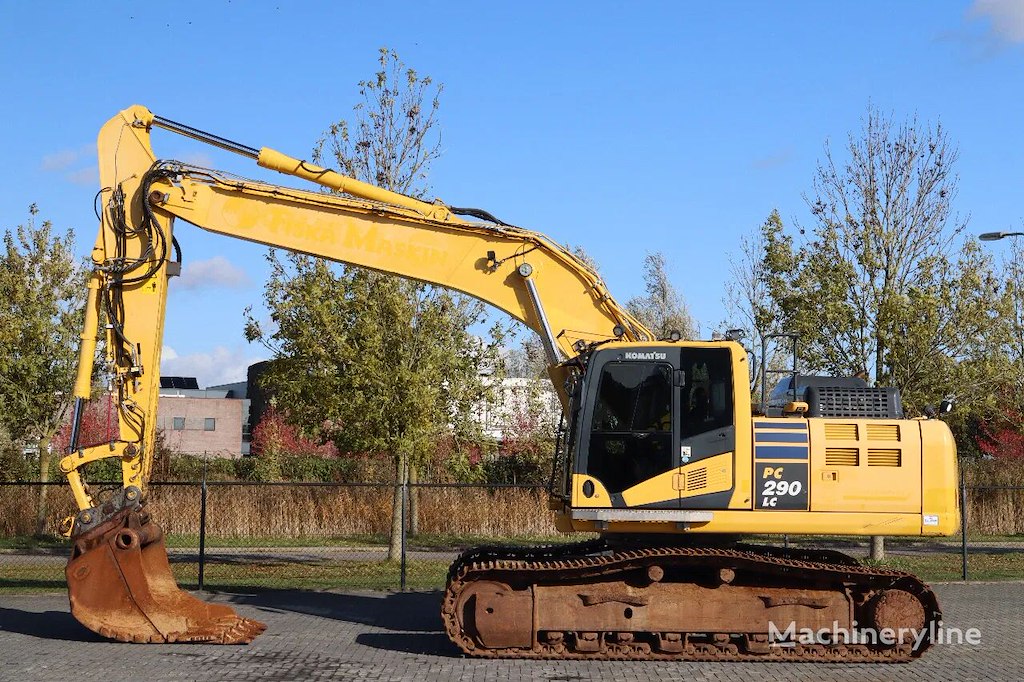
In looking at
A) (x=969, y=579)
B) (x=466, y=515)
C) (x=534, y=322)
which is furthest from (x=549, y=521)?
(x=534, y=322)

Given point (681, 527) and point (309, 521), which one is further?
point (309, 521)

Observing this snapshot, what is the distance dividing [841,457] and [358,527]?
15.8 metres

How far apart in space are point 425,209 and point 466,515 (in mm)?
13781

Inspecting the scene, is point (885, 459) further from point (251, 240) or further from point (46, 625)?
point (46, 625)

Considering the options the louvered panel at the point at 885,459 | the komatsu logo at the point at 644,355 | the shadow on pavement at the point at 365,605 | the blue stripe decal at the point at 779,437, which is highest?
the komatsu logo at the point at 644,355

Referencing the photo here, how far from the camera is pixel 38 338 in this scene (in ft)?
86.2

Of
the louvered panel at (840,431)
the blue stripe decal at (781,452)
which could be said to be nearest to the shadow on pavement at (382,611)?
the blue stripe decal at (781,452)

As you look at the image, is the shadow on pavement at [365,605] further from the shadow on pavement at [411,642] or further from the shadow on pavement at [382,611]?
the shadow on pavement at [411,642]

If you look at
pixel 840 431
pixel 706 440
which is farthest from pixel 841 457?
pixel 706 440

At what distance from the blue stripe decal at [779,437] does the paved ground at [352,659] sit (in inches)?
89.2

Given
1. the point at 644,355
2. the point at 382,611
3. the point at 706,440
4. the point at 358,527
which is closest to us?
the point at 706,440

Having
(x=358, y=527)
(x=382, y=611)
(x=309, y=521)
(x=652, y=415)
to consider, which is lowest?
(x=382, y=611)

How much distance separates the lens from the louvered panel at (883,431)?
1168cm

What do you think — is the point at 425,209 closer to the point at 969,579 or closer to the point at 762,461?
the point at 762,461
